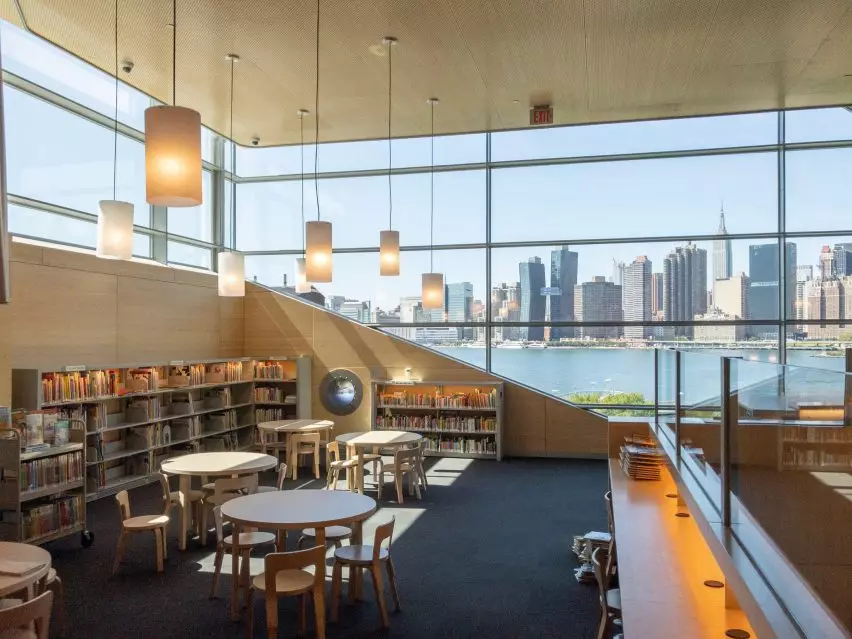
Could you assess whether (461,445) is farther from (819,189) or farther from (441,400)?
(819,189)

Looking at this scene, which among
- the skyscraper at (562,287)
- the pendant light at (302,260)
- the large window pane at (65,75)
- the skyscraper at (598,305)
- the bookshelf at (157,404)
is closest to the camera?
the pendant light at (302,260)

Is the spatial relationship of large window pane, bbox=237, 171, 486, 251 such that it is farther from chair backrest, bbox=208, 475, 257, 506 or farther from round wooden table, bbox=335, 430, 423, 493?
chair backrest, bbox=208, 475, 257, 506

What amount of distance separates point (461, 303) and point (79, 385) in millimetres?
6635

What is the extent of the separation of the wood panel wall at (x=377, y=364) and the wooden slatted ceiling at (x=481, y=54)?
4.85 meters

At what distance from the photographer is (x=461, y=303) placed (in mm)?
12758

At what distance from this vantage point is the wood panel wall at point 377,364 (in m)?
11.2

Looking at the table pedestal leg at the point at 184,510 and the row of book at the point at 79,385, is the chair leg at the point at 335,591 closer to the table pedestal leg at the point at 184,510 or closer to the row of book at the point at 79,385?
the table pedestal leg at the point at 184,510

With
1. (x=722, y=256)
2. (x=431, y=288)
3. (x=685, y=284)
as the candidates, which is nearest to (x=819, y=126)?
(x=722, y=256)

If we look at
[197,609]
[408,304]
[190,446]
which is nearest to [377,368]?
[408,304]

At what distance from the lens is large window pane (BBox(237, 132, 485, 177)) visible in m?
12.8

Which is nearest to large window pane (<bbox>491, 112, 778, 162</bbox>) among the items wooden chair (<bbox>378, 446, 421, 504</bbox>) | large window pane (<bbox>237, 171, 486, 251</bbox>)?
large window pane (<bbox>237, 171, 486, 251</bbox>)

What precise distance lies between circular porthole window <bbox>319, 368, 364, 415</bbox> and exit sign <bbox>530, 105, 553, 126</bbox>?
600 centimetres

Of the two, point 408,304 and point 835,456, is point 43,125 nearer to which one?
point 408,304

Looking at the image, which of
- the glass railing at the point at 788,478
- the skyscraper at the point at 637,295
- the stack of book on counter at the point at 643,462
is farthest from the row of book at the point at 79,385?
the skyscraper at the point at 637,295
